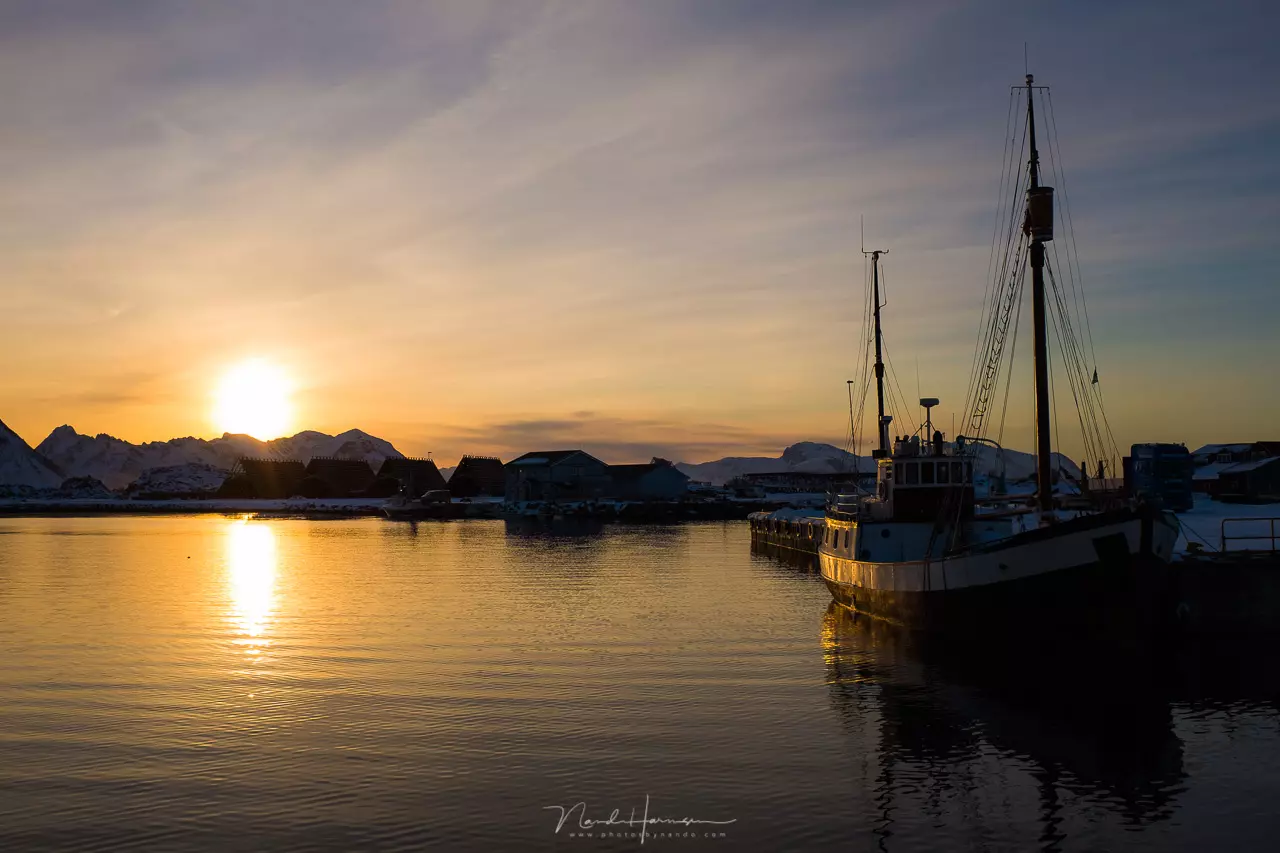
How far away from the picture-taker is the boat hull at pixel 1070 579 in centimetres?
2842

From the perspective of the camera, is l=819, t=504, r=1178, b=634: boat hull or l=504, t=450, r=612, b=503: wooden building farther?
l=504, t=450, r=612, b=503: wooden building

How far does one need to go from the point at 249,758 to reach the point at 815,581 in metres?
42.6

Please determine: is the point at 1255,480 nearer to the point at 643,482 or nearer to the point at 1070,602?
the point at 1070,602

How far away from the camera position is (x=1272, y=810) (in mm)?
17203

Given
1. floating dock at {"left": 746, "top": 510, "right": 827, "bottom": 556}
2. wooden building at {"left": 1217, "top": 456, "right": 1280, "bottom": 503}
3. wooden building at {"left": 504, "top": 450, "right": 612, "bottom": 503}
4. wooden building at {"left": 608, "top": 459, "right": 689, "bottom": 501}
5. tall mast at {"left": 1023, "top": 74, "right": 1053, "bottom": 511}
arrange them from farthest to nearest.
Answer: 1. wooden building at {"left": 608, "top": 459, "right": 689, "bottom": 501}
2. wooden building at {"left": 504, "top": 450, "right": 612, "bottom": 503}
3. wooden building at {"left": 1217, "top": 456, "right": 1280, "bottom": 503}
4. floating dock at {"left": 746, "top": 510, "right": 827, "bottom": 556}
5. tall mast at {"left": 1023, "top": 74, "right": 1053, "bottom": 511}

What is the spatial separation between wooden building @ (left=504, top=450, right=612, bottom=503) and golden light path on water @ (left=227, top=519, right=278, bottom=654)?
191 ft

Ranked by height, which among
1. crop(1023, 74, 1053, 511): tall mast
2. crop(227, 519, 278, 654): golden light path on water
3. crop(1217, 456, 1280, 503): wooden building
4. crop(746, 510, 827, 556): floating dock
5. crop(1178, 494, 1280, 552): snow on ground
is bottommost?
crop(227, 519, 278, 654): golden light path on water

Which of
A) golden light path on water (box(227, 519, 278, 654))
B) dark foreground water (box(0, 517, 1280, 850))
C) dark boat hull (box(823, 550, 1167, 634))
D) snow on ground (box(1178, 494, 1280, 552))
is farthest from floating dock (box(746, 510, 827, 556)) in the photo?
golden light path on water (box(227, 519, 278, 654))

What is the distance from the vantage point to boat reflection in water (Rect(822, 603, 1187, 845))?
17562 mm

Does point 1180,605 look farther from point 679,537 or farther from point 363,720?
point 679,537

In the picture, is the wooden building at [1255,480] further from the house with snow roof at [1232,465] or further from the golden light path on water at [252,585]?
the golden light path on water at [252,585]

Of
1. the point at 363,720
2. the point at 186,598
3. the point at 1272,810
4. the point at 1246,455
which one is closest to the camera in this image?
the point at 1272,810

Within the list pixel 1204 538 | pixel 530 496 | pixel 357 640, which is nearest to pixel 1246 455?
pixel 1204 538

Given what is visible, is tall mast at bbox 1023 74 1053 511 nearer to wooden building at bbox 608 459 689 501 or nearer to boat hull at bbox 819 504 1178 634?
boat hull at bbox 819 504 1178 634
